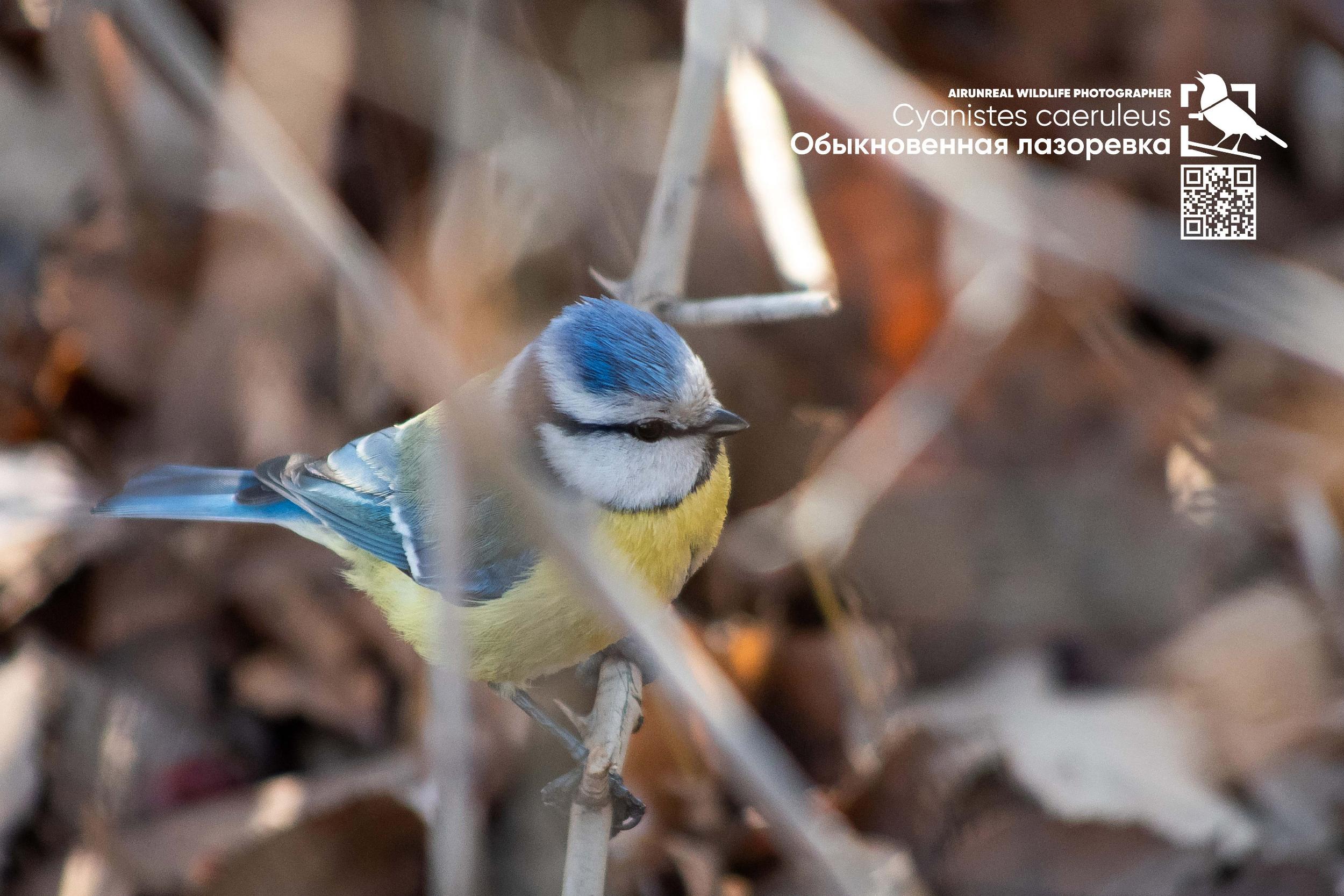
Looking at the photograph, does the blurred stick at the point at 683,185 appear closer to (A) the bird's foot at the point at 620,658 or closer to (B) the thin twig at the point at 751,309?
(B) the thin twig at the point at 751,309

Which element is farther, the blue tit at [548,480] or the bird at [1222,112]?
the bird at [1222,112]

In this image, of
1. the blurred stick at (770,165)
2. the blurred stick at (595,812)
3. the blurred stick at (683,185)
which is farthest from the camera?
the blurred stick at (770,165)

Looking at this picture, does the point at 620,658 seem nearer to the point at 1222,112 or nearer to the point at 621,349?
the point at 621,349

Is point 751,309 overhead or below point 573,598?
overhead

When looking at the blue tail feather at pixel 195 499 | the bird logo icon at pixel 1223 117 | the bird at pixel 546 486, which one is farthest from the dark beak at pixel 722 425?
the bird logo icon at pixel 1223 117

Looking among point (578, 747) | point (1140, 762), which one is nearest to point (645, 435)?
point (578, 747)

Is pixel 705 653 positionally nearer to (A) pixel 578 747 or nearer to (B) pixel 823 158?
(A) pixel 578 747

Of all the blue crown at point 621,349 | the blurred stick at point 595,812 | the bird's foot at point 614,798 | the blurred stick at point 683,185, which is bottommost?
the bird's foot at point 614,798

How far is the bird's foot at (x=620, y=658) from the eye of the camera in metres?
1.37

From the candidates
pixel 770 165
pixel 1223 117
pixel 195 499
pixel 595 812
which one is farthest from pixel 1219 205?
pixel 195 499

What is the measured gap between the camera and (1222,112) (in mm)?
2498

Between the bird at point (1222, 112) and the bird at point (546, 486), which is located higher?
the bird at point (1222, 112)

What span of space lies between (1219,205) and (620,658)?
1.69m

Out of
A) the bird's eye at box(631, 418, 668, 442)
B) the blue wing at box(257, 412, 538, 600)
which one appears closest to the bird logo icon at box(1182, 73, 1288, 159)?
the bird's eye at box(631, 418, 668, 442)
